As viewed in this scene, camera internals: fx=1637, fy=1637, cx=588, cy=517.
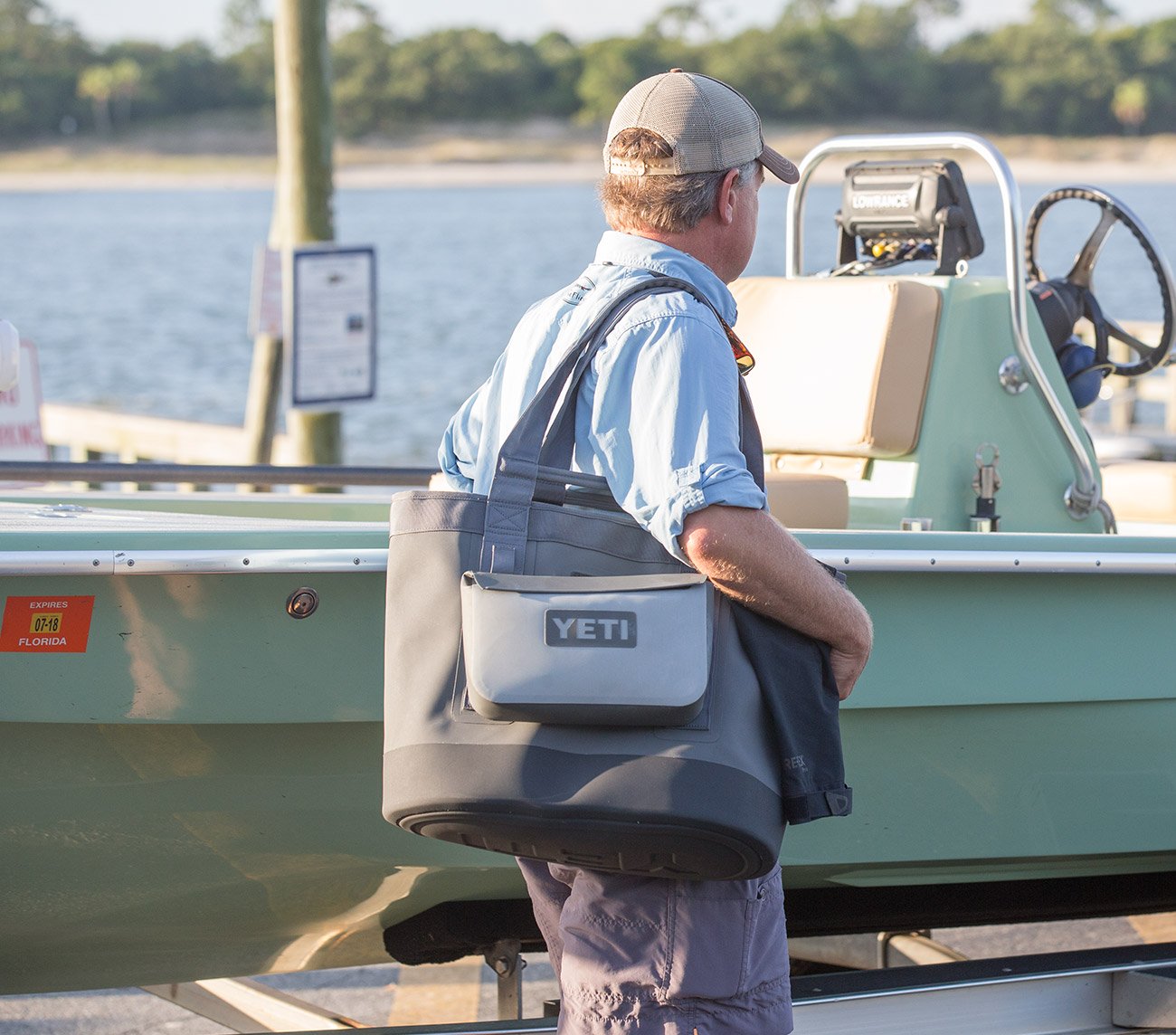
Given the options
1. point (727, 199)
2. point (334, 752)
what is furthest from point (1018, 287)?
point (334, 752)

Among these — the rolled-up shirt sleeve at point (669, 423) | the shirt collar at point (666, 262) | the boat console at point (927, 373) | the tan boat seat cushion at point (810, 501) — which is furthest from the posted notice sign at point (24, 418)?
the rolled-up shirt sleeve at point (669, 423)

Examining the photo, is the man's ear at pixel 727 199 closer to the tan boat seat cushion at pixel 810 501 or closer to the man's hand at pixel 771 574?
the man's hand at pixel 771 574

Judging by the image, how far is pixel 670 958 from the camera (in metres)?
2.03

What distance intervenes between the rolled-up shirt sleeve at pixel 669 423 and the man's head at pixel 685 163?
0.17 meters

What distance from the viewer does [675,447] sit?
190cm

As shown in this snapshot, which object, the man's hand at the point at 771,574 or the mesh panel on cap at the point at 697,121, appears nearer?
the man's hand at the point at 771,574

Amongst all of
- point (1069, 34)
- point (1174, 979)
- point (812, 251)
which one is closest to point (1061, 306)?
point (1174, 979)

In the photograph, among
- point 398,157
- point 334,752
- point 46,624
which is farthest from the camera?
point 398,157

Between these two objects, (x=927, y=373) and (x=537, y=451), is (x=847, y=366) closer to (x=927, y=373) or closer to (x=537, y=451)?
(x=927, y=373)

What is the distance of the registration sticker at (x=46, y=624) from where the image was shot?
2.55 metres

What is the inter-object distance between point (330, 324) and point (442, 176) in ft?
246

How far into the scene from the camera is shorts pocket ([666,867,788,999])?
202 cm

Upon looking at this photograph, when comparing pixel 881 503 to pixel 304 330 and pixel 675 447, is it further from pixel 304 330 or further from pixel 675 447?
pixel 304 330

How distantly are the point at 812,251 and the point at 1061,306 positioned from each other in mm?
41876
